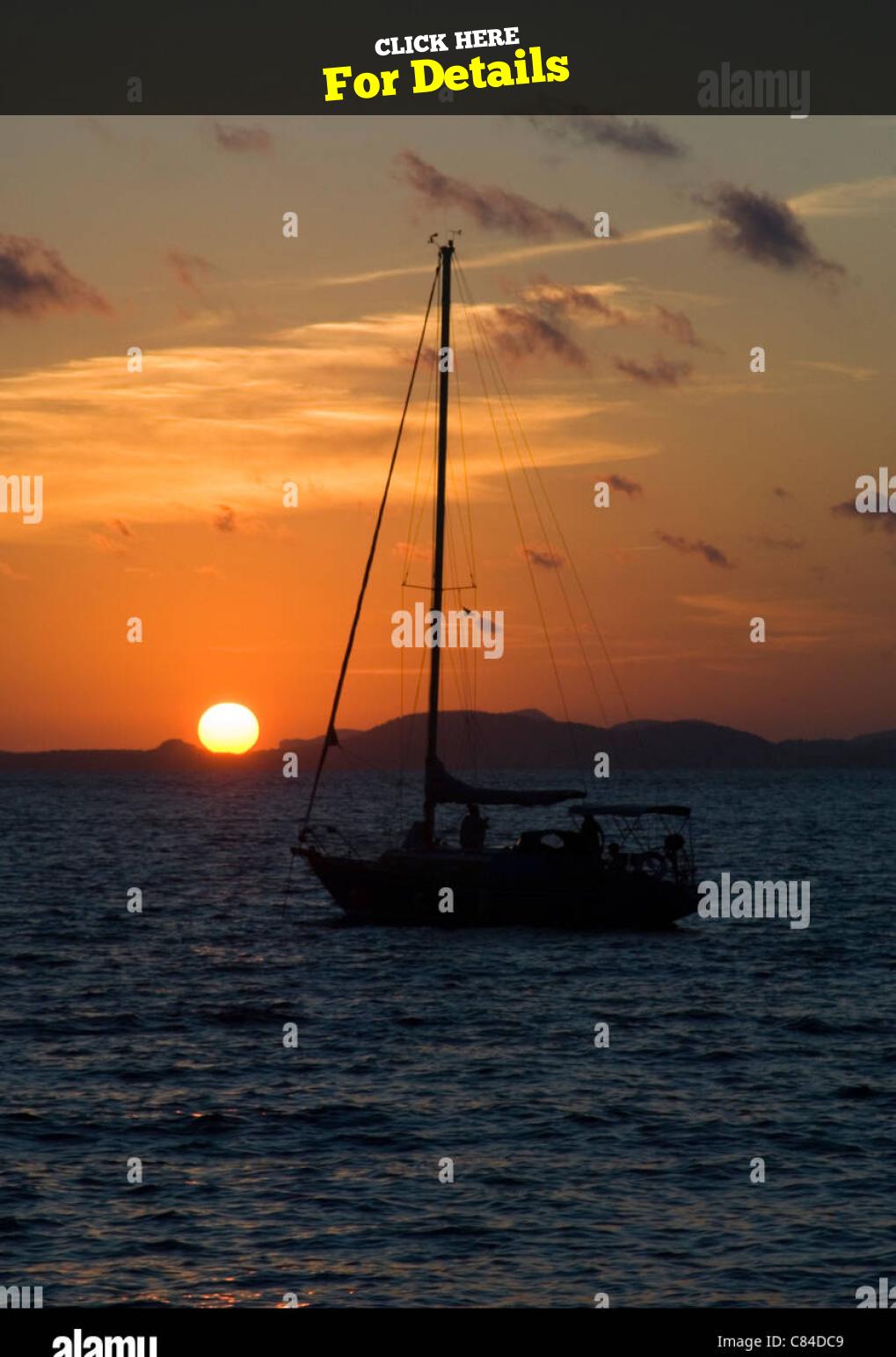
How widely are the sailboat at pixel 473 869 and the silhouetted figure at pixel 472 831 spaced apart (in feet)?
0.17

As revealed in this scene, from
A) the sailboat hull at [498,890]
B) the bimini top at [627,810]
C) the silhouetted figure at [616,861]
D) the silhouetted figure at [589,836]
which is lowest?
the sailboat hull at [498,890]

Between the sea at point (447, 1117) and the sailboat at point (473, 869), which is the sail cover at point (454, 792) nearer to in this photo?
the sailboat at point (473, 869)

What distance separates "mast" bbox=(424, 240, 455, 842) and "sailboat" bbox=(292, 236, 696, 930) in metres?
0.03

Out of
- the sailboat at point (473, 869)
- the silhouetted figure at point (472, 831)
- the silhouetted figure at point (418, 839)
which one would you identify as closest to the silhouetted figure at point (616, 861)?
the sailboat at point (473, 869)

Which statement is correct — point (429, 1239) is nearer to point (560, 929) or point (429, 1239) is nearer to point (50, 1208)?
point (50, 1208)

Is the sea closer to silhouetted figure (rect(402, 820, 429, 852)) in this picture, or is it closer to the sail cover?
silhouetted figure (rect(402, 820, 429, 852))

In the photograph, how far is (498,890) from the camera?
5325cm

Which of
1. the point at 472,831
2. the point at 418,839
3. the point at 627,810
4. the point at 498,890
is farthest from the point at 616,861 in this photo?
the point at 418,839

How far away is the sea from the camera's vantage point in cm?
2222

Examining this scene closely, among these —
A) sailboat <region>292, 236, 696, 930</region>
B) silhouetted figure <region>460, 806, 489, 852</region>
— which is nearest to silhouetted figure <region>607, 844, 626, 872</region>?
sailboat <region>292, 236, 696, 930</region>

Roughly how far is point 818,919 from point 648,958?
16500 mm

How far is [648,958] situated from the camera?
170 ft

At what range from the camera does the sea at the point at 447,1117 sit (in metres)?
22.2
